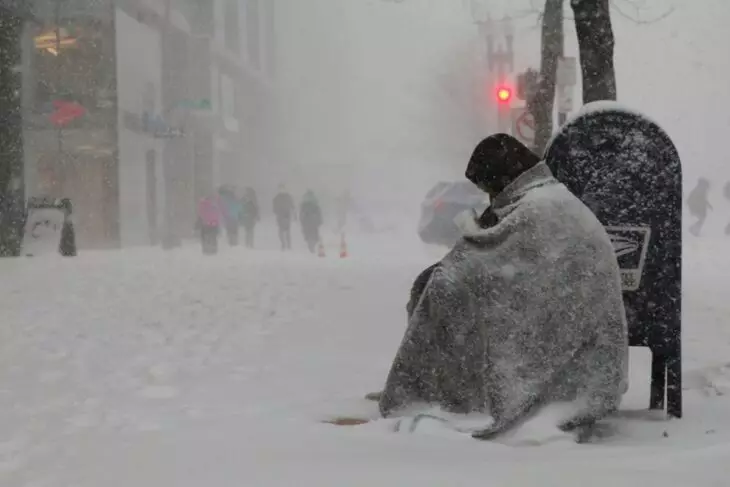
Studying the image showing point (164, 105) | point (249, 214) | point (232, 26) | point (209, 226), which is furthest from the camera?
point (232, 26)

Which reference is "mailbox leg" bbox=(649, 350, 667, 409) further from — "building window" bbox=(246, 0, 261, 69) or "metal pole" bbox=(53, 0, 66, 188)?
"building window" bbox=(246, 0, 261, 69)

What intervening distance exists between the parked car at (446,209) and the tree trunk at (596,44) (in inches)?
525

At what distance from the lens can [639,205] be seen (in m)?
4.86

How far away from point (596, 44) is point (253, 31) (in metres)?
48.1

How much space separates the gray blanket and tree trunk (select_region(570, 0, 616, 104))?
4.59 m

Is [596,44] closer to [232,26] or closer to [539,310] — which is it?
[539,310]

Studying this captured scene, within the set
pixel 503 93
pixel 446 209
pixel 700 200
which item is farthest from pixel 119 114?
pixel 700 200

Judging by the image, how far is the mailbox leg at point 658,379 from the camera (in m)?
4.92

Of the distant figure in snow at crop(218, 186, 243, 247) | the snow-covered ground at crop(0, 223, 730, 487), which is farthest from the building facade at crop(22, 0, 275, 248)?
the snow-covered ground at crop(0, 223, 730, 487)

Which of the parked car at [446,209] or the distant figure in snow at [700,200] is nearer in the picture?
the parked car at [446,209]

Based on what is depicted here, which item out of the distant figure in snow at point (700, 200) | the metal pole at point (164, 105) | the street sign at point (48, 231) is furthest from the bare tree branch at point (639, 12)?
the metal pole at point (164, 105)

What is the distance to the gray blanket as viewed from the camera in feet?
13.8

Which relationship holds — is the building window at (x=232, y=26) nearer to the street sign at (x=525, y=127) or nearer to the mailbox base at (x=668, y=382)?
the street sign at (x=525, y=127)

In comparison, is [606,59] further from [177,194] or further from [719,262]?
[177,194]
